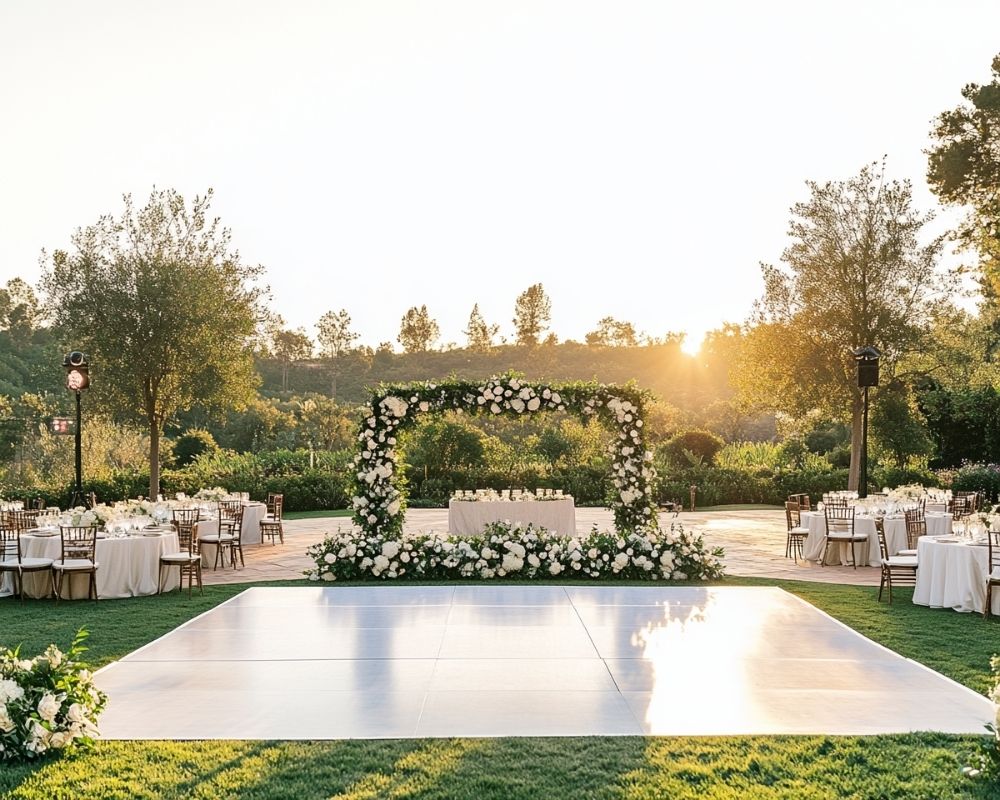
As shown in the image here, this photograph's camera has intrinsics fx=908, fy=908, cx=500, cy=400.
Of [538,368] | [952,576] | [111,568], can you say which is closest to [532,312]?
[538,368]

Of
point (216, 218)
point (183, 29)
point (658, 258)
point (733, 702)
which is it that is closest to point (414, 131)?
point (183, 29)

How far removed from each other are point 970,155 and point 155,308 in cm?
1963

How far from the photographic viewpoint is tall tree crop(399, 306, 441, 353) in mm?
73500

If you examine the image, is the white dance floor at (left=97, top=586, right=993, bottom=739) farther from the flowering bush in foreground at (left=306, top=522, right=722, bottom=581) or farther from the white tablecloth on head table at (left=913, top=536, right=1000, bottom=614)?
the flowering bush in foreground at (left=306, top=522, right=722, bottom=581)

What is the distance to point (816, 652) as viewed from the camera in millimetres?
7688

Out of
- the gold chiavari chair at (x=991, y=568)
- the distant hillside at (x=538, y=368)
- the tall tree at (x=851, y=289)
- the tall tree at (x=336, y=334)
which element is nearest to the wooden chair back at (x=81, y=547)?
the gold chiavari chair at (x=991, y=568)

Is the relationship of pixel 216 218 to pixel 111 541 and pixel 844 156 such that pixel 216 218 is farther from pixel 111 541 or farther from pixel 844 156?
pixel 844 156

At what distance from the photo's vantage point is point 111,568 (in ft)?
35.9

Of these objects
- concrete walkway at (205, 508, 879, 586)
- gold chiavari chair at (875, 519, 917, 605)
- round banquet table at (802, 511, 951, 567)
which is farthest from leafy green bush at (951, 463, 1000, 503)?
gold chiavari chair at (875, 519, 917, 605)

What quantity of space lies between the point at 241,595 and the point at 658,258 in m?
18.6

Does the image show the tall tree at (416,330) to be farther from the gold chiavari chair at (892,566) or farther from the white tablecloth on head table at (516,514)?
the gold chiavari chair at (892,566)

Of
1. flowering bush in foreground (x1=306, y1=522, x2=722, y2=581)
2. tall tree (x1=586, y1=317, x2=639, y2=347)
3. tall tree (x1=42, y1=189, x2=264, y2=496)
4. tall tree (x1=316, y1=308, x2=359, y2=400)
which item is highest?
tall tree (x1=586, y1=317, x2=639, y2=347)

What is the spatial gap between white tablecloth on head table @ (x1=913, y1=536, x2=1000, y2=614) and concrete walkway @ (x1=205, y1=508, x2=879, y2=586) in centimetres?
185

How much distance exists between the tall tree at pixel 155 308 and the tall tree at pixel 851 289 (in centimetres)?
1336
